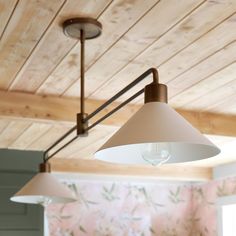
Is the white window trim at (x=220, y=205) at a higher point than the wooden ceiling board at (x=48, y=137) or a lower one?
lower

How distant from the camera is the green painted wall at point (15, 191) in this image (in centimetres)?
343

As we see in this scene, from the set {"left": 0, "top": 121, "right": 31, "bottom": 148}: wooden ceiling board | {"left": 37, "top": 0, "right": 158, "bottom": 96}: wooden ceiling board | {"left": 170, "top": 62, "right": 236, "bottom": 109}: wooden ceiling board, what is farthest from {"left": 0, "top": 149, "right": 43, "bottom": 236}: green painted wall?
{"left": 170, "top": 62, "right": 236, "bottom": 109}: wooden ceiling board

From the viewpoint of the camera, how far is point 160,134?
114 centimetres

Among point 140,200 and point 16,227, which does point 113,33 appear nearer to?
point 16,227

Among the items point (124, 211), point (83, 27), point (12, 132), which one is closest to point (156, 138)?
point (83, 27)

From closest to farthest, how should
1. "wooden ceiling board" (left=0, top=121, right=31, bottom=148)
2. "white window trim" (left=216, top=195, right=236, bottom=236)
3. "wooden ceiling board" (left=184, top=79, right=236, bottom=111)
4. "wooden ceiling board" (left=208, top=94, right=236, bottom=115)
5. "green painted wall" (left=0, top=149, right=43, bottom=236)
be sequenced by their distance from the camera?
"wooden ceiling board" (left=184, top=79, right=236, bottom=111) < "wooden ceiling board" (left=208, top=94, right=236, bottom=115) < "wooden ceiling board" (left=0, top=121, right=31, bottom=148) < "green painted wall" (left=0, top=149, right=43, bottom=236) < "white window trim" (left=216, top=195, right=236, bottom=236)

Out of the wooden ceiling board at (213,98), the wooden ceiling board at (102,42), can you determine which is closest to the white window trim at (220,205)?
the wooden ceiling board at (213,98)

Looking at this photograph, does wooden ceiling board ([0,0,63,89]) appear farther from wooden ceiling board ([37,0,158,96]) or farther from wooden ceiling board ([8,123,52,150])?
wooden ceiling board ([8,123,52,150])

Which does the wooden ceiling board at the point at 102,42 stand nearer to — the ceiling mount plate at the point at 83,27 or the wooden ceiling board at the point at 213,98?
the ceiling mount plate at the point at 83,27

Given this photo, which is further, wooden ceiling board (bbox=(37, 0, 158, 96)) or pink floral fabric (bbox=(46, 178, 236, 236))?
pink floral fabric (bbox=(46, 178, 236, 236))

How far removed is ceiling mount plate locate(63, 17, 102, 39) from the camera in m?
1.76

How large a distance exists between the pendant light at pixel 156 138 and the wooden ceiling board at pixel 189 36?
1.77 feet

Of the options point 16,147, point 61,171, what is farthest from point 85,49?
point 61,171

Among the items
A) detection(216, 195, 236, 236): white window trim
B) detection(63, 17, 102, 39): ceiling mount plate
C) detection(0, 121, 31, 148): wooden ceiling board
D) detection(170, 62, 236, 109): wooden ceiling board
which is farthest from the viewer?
detection(216, 195, 236, 236): white window trim
